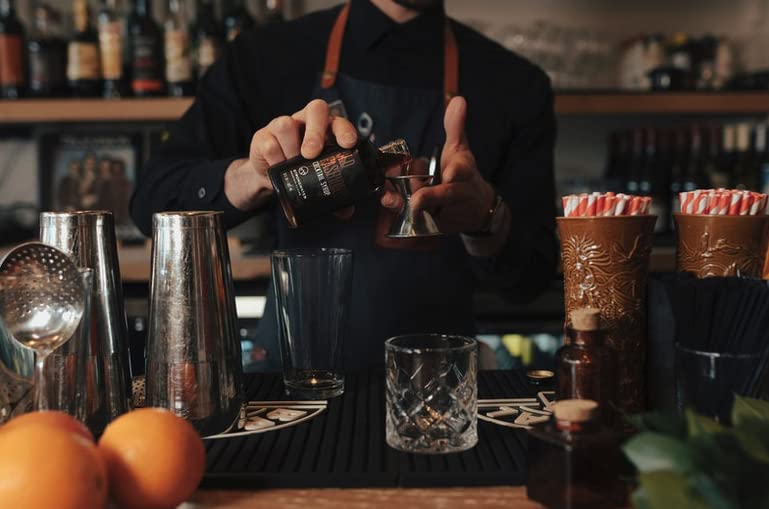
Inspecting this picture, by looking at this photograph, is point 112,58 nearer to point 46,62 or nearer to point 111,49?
point 111,49

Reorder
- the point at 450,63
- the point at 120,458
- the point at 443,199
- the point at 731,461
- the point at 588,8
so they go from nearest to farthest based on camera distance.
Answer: the point at 731,461, the point at 120,458, the point at 443,199, the point at 450,63, the point at 588,8

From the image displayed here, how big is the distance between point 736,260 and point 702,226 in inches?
1.9

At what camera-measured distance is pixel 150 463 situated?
667 mm

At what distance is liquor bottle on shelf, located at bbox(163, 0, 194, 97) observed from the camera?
241cm

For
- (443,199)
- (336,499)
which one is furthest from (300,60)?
(336,499)

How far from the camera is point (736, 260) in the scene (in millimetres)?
867

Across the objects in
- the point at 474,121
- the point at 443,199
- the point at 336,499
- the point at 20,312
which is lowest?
the point at 336,499

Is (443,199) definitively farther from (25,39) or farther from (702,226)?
(25,39)

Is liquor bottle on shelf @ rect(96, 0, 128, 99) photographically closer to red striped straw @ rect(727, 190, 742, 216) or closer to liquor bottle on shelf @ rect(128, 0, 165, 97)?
liquor bottle on shelf @ rect(128, 0, 165, 97)

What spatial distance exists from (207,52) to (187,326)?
1.74 meters

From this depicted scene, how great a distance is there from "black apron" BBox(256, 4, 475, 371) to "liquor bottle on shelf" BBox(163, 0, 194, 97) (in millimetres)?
857

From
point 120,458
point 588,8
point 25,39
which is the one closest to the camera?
point 120,458

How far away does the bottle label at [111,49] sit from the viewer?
245 centimetres

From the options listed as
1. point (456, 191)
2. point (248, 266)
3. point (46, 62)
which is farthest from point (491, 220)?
point (46, 62)
